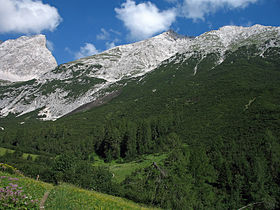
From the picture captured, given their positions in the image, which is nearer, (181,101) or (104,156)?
(104,156)

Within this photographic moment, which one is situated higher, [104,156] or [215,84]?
[215,84]

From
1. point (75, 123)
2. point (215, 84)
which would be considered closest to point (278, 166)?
point (215, 84)

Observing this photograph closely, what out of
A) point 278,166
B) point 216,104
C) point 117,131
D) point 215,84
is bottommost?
point 278,166

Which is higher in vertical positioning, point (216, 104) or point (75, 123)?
point (216, 104)

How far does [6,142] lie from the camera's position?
136m

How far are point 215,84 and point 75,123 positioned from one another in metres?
109

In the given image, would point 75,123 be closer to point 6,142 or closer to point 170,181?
point 6,142

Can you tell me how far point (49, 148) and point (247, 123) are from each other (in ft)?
353

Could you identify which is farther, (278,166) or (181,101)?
(181,101)

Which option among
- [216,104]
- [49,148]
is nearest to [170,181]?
[216,104]

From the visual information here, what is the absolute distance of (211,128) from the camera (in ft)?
337

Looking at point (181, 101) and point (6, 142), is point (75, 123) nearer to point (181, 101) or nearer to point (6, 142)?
point (6, 142)

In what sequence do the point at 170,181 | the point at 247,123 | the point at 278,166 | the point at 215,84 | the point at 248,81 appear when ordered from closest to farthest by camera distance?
the point at 170,181 < the point at 278,166 < the point at 247,123 < the point at 248,81 < the point at 215,84

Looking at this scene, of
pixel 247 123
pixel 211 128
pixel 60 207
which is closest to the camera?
pixel 60 207
